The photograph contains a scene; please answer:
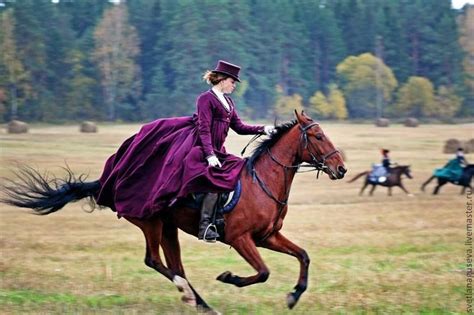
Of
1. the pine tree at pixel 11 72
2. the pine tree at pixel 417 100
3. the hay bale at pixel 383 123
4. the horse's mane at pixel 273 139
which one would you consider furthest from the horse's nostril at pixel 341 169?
the pine tree at pixel 417 100

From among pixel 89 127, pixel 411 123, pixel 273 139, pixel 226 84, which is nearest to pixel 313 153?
pixel 273 139

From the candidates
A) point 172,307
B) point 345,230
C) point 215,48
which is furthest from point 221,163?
point 215,48

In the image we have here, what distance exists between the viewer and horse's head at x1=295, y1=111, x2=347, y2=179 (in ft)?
29.7

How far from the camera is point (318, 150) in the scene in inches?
360

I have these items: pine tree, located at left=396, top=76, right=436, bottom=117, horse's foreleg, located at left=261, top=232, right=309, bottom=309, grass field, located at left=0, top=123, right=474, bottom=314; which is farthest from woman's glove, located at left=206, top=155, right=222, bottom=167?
pine tree, located at left=396, top=76, right=436, bottom=117

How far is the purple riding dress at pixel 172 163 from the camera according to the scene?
8.95 meters

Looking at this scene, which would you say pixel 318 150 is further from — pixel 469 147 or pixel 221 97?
pixel 469 147

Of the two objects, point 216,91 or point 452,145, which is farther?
point 452,145

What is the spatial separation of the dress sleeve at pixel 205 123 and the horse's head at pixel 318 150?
0.98 metres

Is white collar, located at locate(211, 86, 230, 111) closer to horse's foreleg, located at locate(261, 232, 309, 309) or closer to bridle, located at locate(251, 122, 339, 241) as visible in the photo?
bridle, located at locate(251, 122, 339, 241)

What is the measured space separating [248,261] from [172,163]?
4.53ft

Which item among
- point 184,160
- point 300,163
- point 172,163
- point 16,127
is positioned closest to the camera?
point 184,160

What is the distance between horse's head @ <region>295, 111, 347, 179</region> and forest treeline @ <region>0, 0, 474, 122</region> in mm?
36441

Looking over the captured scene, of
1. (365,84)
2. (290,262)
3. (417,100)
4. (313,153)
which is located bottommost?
(417,100)
